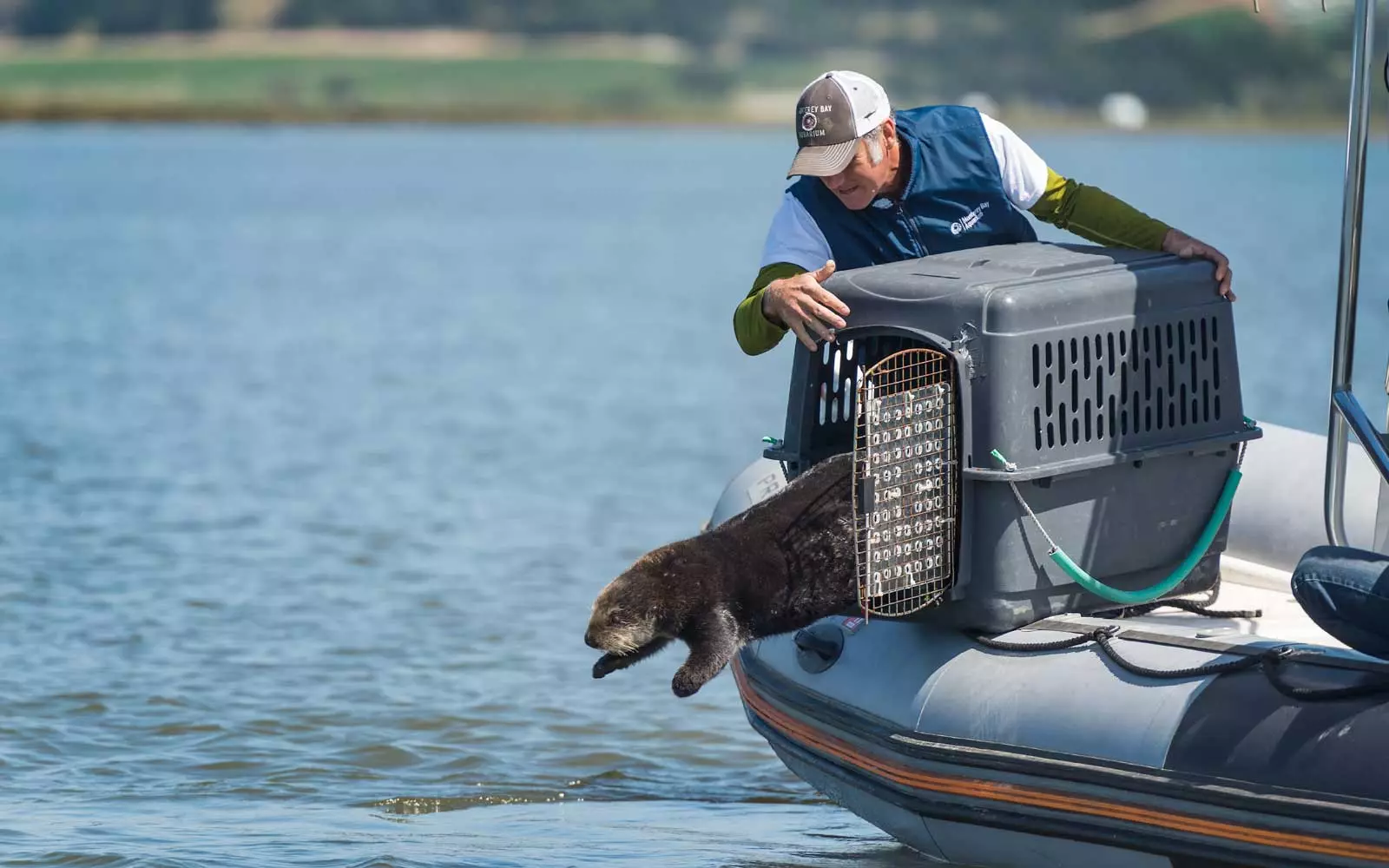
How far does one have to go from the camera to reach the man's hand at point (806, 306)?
4.86m

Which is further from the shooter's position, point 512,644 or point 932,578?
point 512,644

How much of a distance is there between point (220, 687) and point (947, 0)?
13263cm

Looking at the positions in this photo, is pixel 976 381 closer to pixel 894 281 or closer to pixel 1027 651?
pixel 894 281

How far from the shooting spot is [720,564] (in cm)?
493

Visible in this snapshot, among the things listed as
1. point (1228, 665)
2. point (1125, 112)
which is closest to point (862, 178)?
point (1228, 665)

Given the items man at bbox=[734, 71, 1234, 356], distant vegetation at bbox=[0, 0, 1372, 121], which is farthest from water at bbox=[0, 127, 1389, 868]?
distant vegetation at bbox=[0, 0, 1372, 121]

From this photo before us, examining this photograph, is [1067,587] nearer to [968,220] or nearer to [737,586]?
[737,586]

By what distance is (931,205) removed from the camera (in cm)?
521

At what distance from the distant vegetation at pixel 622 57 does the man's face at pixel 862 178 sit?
307 ft

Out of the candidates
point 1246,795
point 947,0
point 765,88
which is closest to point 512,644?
point 1246,795

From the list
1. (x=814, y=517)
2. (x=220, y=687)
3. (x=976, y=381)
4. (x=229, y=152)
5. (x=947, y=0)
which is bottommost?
(x=220, y=687)

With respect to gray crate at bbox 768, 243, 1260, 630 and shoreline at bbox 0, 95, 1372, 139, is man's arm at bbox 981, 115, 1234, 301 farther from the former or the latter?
shoreline at bbox 0, 95, 1372, 139

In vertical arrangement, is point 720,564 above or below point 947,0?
below

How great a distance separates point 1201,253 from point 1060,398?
0.61 m
